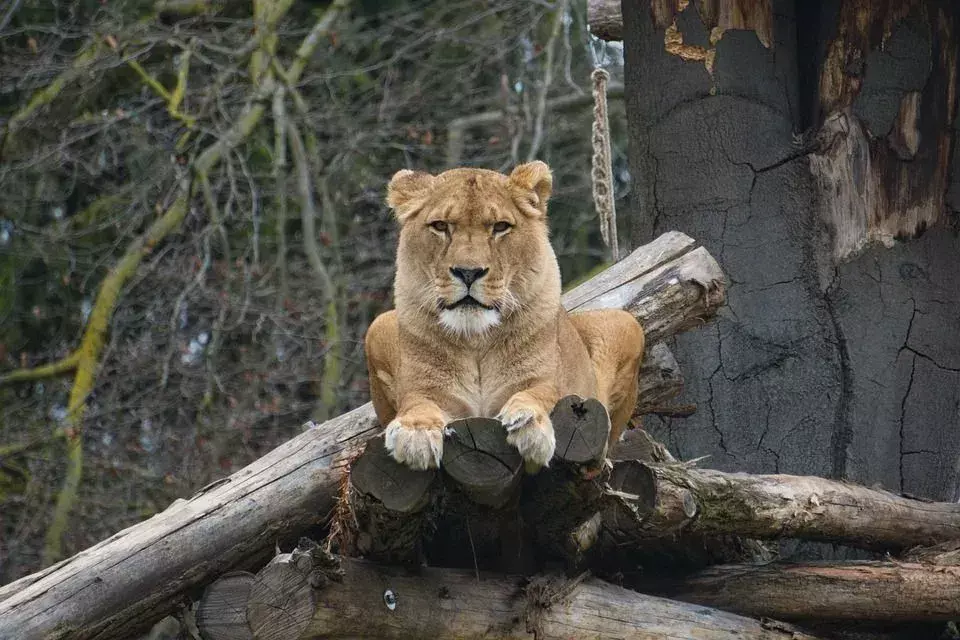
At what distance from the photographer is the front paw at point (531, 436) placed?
4.26 meters

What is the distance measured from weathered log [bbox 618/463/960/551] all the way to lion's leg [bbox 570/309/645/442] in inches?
18.0

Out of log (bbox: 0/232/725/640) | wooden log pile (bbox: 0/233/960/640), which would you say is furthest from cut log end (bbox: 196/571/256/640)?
log (bbox: 0/232/725/640)

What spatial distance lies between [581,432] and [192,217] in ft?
21.4

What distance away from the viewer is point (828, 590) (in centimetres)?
580

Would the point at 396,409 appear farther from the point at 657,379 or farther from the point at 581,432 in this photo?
the point at 657,379

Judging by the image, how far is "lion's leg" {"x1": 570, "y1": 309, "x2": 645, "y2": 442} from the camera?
5672 mm

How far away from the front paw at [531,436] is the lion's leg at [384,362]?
1.10 meters

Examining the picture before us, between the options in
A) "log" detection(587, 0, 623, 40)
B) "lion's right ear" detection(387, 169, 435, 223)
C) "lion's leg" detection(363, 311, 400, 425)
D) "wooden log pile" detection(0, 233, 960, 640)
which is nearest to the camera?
"wooden log pile" detection(0, 233, 960, 640)

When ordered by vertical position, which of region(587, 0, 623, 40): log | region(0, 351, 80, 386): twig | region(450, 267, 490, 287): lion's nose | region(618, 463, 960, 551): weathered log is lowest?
region(0, 351, 80, 386): twig

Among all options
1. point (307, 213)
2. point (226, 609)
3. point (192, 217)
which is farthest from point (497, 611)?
point (192, 217)

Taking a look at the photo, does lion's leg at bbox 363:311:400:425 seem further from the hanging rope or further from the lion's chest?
the hanging rope

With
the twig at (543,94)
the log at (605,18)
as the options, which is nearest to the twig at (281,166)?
the twig at (543,94)

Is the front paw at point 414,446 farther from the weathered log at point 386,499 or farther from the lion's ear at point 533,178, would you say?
the lion's ear at point 533,178

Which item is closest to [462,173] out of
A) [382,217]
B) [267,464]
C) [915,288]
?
[267,464]
